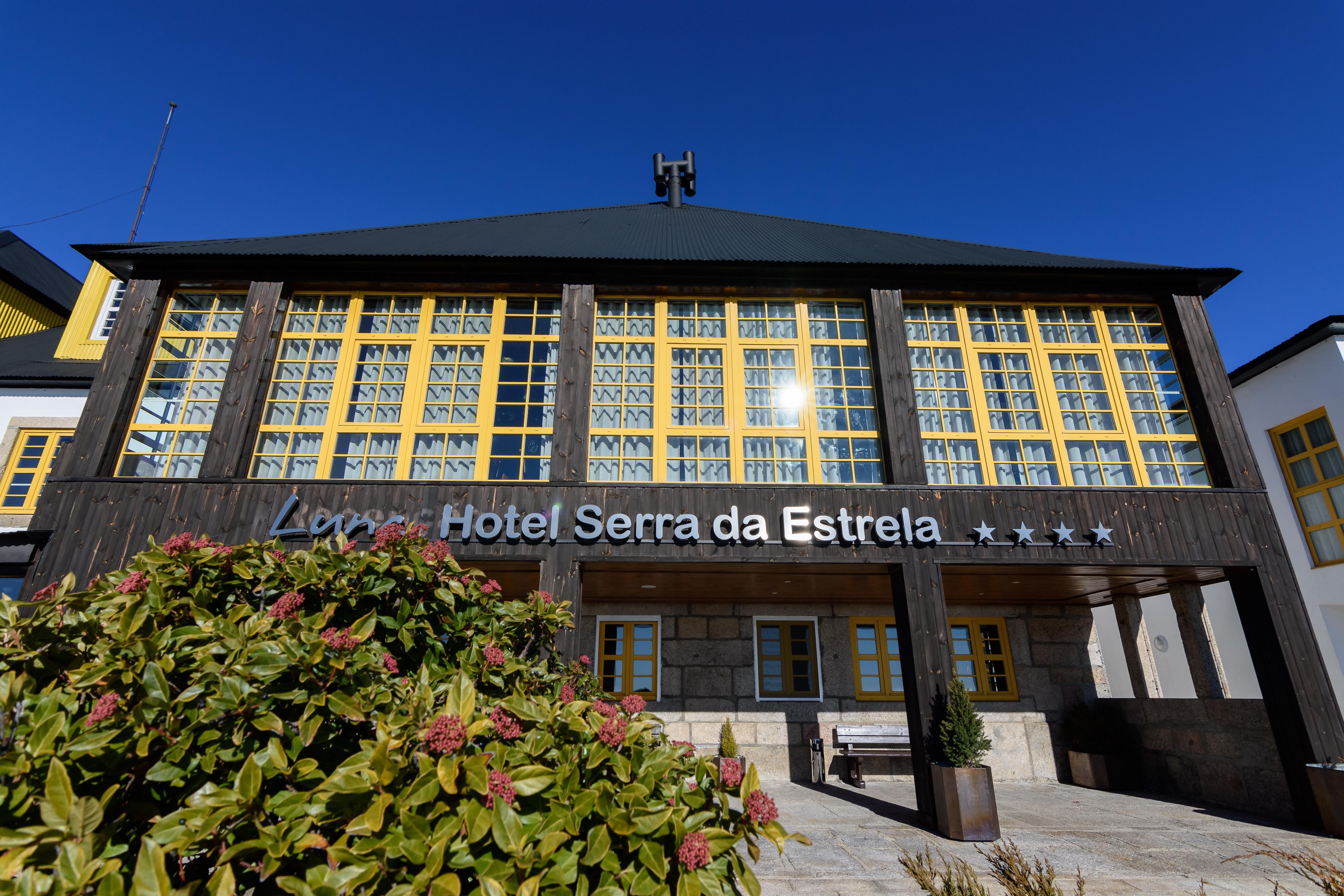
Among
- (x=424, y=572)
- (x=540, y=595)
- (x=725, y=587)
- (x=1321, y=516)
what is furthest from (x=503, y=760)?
(x=1321, y=516)

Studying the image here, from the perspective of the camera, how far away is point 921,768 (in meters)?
8.39

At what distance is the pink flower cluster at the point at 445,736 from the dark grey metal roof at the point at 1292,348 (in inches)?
707

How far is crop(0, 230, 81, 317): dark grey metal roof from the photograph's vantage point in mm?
21875

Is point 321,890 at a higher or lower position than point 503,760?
lower

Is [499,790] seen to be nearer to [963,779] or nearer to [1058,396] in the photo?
[963,779]

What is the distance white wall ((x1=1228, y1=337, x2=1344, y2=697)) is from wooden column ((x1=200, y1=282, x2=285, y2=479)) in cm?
1976

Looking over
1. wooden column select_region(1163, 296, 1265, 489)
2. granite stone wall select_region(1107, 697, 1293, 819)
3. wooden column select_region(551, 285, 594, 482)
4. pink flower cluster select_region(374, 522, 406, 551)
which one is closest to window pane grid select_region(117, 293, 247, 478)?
wooden column select_region(551, 285, 594, 482)

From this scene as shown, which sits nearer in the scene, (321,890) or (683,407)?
(321,890)

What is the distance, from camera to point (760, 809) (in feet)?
7.07

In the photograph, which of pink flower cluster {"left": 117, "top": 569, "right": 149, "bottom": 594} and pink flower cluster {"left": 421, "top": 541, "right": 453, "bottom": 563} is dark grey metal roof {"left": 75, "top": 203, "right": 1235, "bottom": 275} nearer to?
pink flower cluster {"left": 421, "top": 541, "right": 453, "bottom": 563}

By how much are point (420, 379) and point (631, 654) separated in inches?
284

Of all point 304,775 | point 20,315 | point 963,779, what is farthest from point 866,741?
point 20,315

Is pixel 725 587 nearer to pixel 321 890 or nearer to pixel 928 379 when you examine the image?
pixel 928 379

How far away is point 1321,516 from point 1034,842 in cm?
1244
